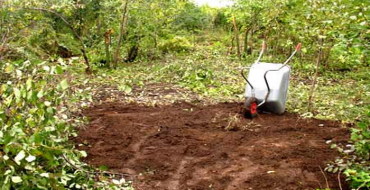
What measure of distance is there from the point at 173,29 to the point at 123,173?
9.74 metres

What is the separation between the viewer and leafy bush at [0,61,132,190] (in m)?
2.54

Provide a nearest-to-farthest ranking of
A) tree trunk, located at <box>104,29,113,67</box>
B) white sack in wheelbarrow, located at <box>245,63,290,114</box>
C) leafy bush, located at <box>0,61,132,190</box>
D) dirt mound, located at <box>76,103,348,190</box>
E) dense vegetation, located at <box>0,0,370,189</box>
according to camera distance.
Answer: leafy bush, located at <box>0,61,132,190</box>, dense vegetation, located at <box>0,0,370,189</box>, dirt mound, located at <box>76,103,348,190</box>, white sack in wheelbarrow, located at <box>245,63,290,114</box>, tree trunk, located at <box>104,29,113,67</box>

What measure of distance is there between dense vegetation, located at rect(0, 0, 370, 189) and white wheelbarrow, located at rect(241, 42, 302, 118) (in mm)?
494

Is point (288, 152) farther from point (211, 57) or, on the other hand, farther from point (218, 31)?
point (218, 31)

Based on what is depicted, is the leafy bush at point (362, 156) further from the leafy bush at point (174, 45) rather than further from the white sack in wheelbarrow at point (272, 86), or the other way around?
the leafy bush at point (174, 45)

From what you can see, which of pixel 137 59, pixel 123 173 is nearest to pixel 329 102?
pixel 123 173

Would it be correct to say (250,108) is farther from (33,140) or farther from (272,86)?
(33,140)

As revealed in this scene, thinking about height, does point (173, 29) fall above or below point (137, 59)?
above

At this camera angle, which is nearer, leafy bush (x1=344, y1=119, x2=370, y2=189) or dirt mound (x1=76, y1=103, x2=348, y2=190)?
leafy bush (x1=344, y1=119, x2=370, y2=189)

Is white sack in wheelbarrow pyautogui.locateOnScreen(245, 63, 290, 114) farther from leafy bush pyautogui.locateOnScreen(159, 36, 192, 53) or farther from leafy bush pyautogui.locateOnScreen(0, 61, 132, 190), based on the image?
leafy bush pyautogui.locateOnScreen(159, 36, 192, 53)

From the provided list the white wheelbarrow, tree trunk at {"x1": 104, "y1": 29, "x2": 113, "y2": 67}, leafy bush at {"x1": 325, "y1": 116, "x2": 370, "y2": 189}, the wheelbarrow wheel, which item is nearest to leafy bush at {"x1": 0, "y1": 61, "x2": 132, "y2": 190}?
leafy bush at {"x1": 325, "y1": 116, "x2": 370, "y2": 189}

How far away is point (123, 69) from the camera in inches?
389

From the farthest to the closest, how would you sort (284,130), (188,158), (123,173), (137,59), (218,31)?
(218,31) < (137,59) < (284,130) < (188,158) < (123,173)

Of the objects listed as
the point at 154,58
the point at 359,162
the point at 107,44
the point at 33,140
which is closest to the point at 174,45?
the point at 154,58
